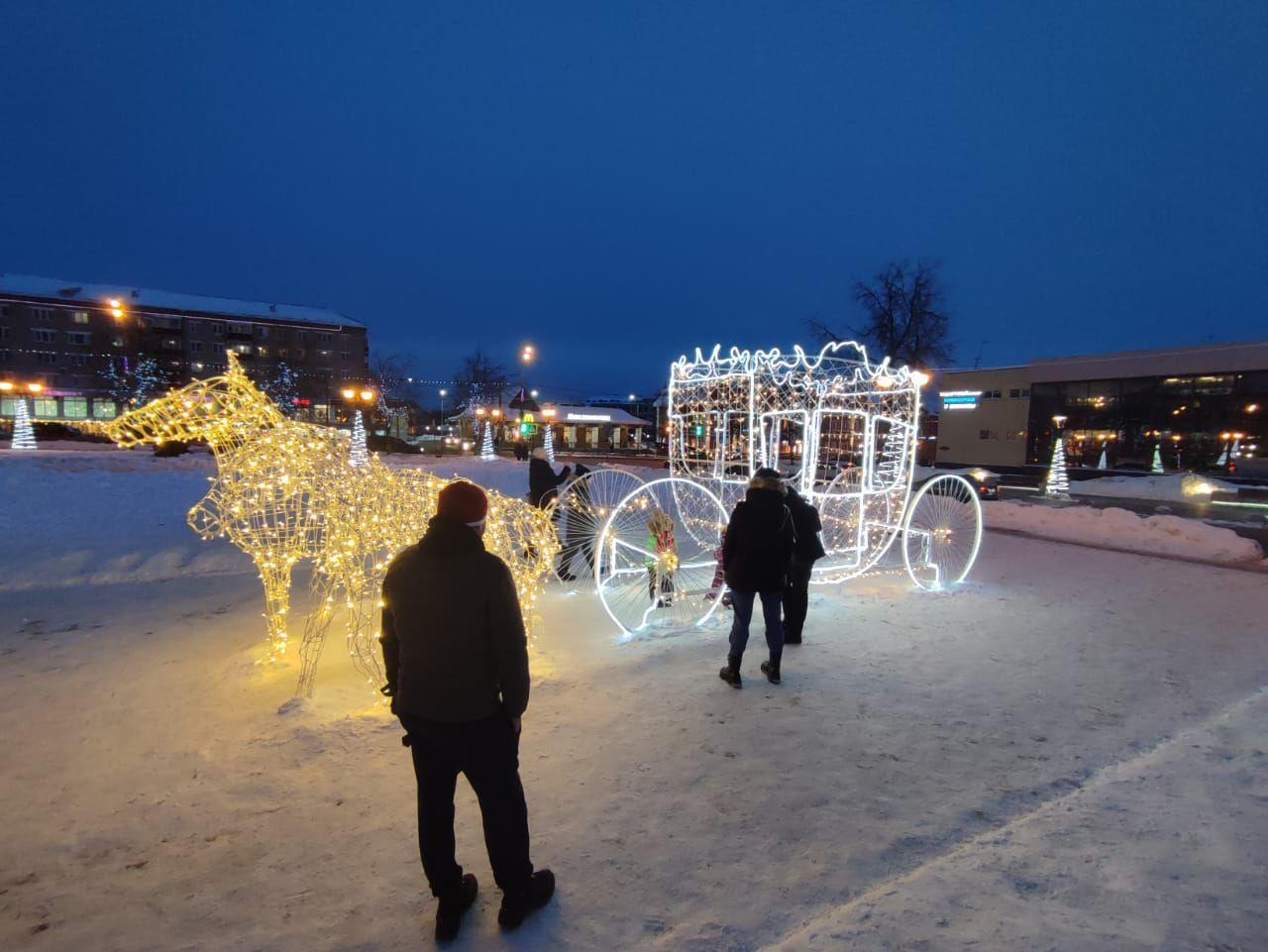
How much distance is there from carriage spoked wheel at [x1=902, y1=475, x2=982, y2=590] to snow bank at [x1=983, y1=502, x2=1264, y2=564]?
10.6 ft

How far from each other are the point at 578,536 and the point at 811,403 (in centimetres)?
335

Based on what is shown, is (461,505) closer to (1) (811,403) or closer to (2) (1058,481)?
(1) (811,403)

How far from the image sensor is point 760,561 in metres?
4.59

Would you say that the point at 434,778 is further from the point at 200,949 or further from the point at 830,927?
the point at 830,927

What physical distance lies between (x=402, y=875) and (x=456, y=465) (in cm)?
1731

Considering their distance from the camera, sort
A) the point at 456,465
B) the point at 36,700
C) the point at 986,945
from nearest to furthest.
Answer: the point at 986,945
the point at 36,700
the point at 456,465

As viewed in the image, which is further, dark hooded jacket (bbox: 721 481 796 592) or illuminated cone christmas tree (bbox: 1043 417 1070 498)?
illuminated cone christmas tree (bbox: 1043 417 1070 498)

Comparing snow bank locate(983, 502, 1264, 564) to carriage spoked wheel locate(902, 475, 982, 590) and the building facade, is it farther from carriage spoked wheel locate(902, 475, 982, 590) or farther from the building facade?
the building facade

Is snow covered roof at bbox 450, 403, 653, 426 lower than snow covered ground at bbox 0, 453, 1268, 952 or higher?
higher

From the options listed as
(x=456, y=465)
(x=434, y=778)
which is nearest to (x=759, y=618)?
(x=434, y=778)

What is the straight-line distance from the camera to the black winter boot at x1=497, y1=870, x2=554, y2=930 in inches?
94.3

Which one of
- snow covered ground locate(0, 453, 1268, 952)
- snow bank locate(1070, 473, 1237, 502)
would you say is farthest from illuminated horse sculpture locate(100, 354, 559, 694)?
snow bank locate(1070, 473, 1237, 502)

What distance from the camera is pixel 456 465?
19.4 m

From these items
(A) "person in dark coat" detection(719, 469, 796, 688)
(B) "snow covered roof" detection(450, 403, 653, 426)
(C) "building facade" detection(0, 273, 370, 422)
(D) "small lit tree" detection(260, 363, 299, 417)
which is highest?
(C) "building facade" detection(0, 273, 370, 422)
